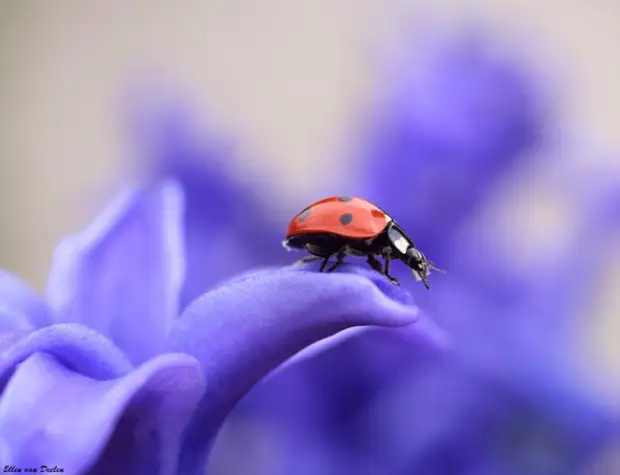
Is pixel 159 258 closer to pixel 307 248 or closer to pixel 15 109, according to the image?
pixel 307 248

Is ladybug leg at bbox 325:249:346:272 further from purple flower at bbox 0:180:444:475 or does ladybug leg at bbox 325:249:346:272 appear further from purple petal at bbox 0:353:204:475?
purple petal at bbox 0:353:204:475

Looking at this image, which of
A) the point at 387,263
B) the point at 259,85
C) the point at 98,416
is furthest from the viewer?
the point at 259,85

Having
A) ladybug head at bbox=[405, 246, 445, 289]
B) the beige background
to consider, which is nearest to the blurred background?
the beige background

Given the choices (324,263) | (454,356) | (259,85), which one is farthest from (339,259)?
(259,85)

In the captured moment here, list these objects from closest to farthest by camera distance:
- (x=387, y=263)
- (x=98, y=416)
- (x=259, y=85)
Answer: (x=98, y=416), (x=387, y=263), (x=259, y=85)

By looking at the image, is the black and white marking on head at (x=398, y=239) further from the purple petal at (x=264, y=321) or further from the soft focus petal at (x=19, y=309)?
the soft focus petal at (x=19, y=309)

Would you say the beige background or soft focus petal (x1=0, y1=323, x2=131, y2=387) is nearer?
soft focus petal (x1=0, y1=323, x2=131, y2=387)

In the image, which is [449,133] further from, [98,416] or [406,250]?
[98,416]
